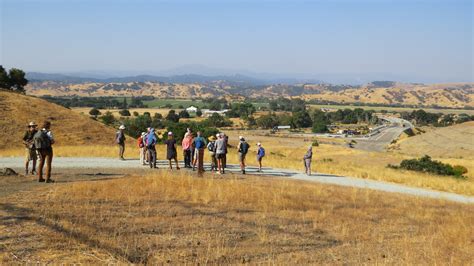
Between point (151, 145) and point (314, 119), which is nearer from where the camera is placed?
point (151, 145)

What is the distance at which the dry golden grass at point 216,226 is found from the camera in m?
7.62

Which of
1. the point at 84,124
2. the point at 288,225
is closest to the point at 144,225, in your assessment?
the point at 288,225

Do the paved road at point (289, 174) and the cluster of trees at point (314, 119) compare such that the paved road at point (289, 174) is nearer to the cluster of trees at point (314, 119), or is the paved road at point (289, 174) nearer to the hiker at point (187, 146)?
the hiker at point (187, 146)

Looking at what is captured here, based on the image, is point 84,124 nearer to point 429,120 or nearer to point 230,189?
point 230,189

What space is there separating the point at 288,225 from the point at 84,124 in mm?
33198

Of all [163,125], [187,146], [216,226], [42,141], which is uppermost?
[42,141]

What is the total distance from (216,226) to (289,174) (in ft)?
39.5

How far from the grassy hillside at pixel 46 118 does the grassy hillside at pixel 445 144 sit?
51.0m

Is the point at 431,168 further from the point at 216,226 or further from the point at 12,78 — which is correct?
the point at 12,78

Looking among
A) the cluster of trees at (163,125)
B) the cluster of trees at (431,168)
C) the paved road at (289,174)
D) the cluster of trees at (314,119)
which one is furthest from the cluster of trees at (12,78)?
the cluster of trees at (314,119)

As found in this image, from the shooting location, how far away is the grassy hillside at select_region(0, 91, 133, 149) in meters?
34.3

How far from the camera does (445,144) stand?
8038 cm

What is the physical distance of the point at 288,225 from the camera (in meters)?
10.2

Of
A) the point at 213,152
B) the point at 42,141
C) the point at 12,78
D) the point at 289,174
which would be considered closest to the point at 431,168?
the point at 289,174
